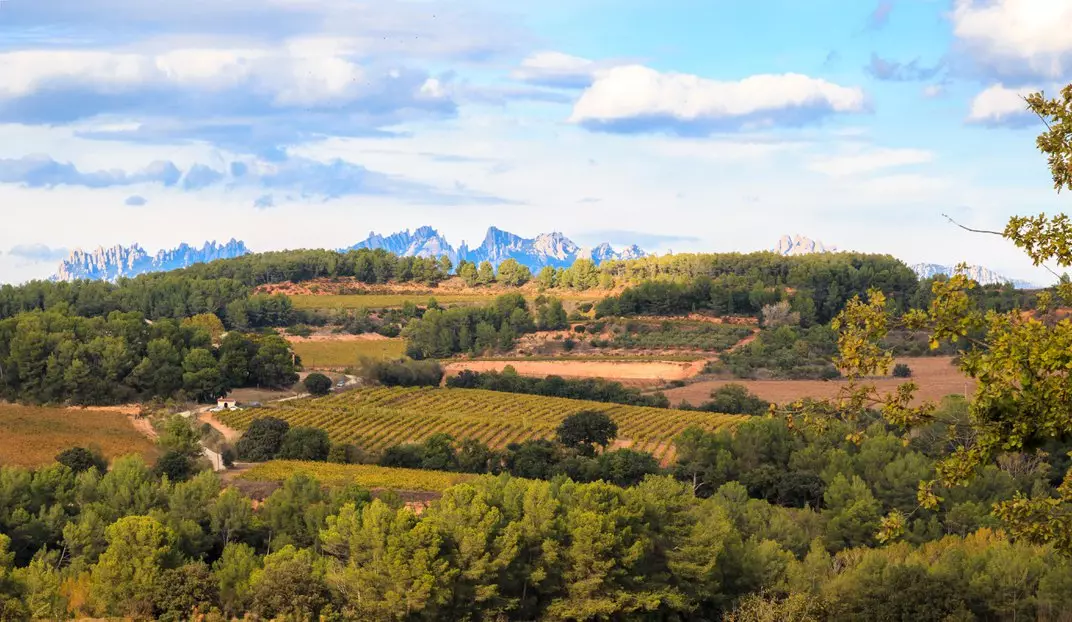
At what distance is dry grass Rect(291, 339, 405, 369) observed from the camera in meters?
98.9

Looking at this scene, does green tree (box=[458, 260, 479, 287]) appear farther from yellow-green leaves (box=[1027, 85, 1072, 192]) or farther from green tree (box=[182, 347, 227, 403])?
yellow-green leaves (box=[1027, 85, 1072, 192])

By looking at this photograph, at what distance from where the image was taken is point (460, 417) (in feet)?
230

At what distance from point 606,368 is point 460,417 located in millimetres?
27794

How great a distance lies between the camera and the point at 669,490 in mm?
36500

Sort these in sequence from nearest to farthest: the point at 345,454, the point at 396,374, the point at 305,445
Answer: the point at 305,445 → the point at 345,454 → the point at 396,374

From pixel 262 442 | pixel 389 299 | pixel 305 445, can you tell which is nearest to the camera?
pixel 305 445

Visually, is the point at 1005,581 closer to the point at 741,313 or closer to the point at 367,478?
the point at 367,478

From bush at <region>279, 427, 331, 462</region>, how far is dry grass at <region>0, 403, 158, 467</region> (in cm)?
686

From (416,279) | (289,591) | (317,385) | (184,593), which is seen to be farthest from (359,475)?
(416,279)

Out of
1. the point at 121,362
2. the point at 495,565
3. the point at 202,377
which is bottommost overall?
the point at 495,565

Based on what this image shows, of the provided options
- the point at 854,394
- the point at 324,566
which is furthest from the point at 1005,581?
the point at 854,394

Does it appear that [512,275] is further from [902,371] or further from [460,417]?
[460,417]

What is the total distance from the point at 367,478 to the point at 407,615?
71.7 feet

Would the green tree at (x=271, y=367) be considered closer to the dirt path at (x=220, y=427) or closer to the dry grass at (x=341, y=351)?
the dirt path at (x=220, y=427)
